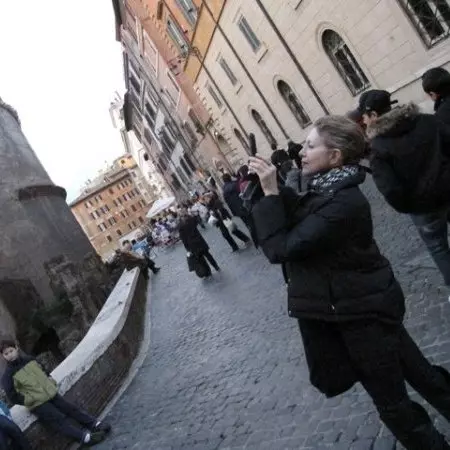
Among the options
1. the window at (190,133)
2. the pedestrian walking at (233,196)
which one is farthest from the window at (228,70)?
the window at (190,133)

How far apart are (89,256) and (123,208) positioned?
3368 inches

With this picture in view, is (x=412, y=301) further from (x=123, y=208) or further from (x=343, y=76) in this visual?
(x=123, y=208)

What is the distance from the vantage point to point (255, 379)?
17.4ft

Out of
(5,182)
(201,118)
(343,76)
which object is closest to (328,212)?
(343,76)

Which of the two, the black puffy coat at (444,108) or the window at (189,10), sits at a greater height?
the window at (189,10)

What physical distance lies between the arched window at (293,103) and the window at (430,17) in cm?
728

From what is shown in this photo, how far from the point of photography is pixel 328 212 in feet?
7.95

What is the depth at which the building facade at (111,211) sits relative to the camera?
10206cm

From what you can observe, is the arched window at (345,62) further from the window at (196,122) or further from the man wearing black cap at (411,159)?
the window at (196,122)

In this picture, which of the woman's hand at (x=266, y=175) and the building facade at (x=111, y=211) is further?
the building facade at (x=111, y=211)

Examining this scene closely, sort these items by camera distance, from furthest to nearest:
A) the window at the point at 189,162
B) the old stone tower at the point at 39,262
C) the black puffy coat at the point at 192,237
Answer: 1. the window at the point at 189,162
2. the old stone tower at the point at 39,262
3. the black puffy coat at the point at 192,237

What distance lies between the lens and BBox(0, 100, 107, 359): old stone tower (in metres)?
15.5

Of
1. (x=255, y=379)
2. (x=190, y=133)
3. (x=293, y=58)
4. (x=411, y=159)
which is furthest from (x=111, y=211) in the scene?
(x=411, y=159)

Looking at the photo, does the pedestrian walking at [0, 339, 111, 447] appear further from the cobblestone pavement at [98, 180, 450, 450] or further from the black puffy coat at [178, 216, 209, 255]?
the black puffy coat at [178, 216, 209, 255]
